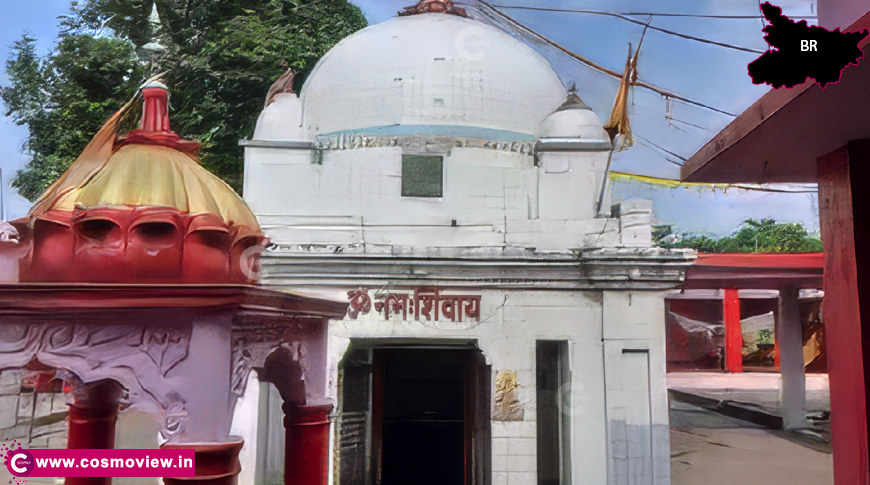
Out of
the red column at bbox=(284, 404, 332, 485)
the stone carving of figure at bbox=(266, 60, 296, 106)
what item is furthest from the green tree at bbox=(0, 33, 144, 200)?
the red column at bbox=(284, 404, 332, 485)

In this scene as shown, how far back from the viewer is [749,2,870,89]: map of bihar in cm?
172

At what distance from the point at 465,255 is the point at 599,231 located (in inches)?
48.7

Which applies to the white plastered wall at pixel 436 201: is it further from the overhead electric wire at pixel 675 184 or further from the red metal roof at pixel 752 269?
the red metal roof at pixel 752 269

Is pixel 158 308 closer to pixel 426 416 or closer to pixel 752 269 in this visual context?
pixel 752 269

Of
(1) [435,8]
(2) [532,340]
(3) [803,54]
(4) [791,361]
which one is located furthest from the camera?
(4) [791,361]

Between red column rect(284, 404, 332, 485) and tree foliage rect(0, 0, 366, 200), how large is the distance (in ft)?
8.70

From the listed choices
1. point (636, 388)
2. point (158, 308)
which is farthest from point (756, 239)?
point (158, 308)

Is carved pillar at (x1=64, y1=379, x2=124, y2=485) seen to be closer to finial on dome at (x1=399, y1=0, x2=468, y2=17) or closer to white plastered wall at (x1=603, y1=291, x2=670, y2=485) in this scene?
white plastered wall at (x1=603, y1=291, x2=670, y2=485)

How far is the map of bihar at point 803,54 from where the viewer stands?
172 centimetres

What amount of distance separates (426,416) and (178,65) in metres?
5.39

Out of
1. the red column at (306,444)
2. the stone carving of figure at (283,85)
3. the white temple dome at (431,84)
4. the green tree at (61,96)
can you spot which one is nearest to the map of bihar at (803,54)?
the red column at (306,444)

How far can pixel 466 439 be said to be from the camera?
6.38 meters

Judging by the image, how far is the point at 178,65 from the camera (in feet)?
19.9

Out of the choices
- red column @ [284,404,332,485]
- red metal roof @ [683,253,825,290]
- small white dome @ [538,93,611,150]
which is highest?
small white dome @ [538,93,611,150]
